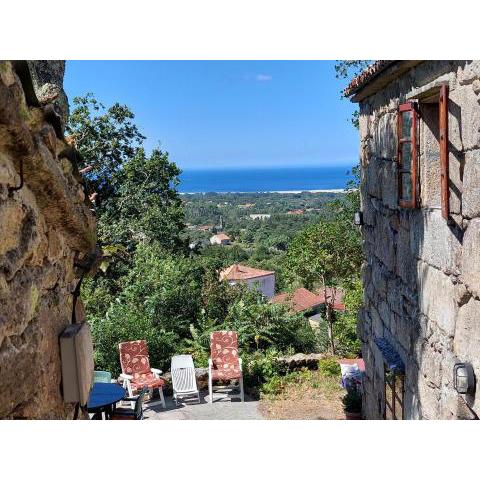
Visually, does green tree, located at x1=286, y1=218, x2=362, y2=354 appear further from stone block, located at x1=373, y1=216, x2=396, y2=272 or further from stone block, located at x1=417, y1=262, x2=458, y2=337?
stone block, located at x1=417, y1=262, x2=458, y2=337

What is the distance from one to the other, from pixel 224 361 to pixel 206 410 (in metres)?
0.80

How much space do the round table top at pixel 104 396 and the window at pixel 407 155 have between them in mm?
1486

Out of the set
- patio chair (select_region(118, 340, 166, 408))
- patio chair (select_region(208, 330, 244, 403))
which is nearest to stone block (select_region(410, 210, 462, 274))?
patio chair (select_region(208, 330, 244, 403))

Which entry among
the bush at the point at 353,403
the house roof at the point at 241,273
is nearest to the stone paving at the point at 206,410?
the bush at the point at 353,403

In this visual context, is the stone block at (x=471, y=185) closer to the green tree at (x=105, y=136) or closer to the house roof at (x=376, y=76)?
the house roof at (x=376, y=76)

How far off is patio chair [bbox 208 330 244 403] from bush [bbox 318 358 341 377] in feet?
3.37

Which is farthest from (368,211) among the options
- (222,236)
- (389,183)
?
(222,236)

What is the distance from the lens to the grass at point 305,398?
5.38 metres

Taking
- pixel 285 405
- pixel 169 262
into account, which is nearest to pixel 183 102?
pixel 169 262

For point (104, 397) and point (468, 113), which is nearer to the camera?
point (468, 113)

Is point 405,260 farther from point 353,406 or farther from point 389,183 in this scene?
point 353,406

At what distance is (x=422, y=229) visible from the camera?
2.53m
